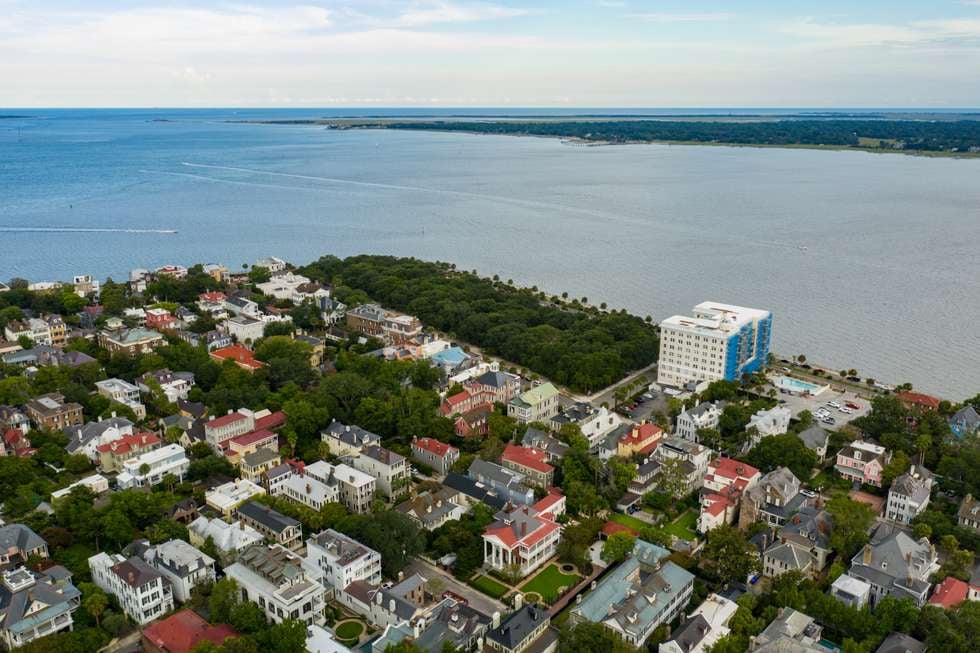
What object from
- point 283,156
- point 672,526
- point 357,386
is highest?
point 283,156

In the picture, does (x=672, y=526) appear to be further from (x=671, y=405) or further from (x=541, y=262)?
(x=541, y=262)

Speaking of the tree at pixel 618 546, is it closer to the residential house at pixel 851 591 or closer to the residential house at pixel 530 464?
the residential house at pixel 530 464

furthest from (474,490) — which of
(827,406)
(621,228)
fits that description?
(621,228)

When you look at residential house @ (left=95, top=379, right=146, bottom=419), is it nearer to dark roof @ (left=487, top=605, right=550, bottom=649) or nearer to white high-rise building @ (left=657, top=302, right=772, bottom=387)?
dark roof @ (left=487, top=605, right=550, bottom=649)

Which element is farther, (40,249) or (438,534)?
(40,249)

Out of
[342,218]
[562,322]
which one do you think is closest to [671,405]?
[562,322]

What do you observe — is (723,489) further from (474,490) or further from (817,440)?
(474,490)

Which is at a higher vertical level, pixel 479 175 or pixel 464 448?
pixel 479 175
